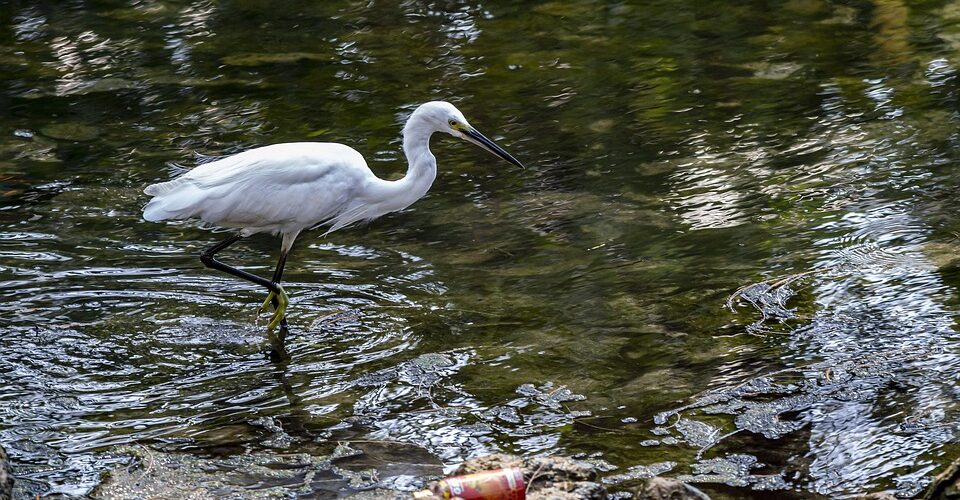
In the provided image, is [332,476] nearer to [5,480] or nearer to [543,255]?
[5,480]

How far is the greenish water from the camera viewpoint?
4.63 m

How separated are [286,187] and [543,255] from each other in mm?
1510

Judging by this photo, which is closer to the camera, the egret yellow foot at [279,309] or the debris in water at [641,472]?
the debris in water at [641,472]

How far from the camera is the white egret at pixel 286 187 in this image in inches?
232

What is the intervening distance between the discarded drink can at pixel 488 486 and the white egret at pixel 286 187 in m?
2.32

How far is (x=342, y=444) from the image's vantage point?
4.60m

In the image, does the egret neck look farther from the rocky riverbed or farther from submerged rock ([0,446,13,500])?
submerged rock ([0,446,13,500])

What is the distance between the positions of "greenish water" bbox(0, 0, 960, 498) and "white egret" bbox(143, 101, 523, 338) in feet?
1.44

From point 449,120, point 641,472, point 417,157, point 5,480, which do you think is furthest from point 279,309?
point 641,472

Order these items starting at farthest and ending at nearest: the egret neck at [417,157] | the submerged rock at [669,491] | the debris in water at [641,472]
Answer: the egret neck at [417,157], the debris in water at [641,472], the submerged rock at [669,491]

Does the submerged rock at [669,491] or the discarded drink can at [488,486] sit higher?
the discarded drink can at [488,486]

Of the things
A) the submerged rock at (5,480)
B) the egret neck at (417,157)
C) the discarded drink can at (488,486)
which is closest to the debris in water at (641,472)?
the discarded drink can at (488,486)

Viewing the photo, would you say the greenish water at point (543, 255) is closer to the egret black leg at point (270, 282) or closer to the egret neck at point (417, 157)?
the egret black leg at point (270, 282)

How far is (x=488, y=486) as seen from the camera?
3.70 m
